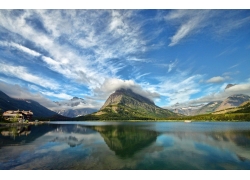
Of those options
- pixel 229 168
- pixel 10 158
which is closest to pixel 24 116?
pixel 10 158

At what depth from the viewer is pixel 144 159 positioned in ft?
112

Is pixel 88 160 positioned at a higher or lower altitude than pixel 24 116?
lower

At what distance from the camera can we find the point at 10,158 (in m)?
33.2

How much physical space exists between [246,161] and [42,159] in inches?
1532

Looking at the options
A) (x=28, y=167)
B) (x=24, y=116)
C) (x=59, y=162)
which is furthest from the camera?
A: (x=24, y=116)

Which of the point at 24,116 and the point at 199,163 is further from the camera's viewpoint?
the point at 24,116

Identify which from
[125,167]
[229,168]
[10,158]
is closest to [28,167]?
[10,158]
